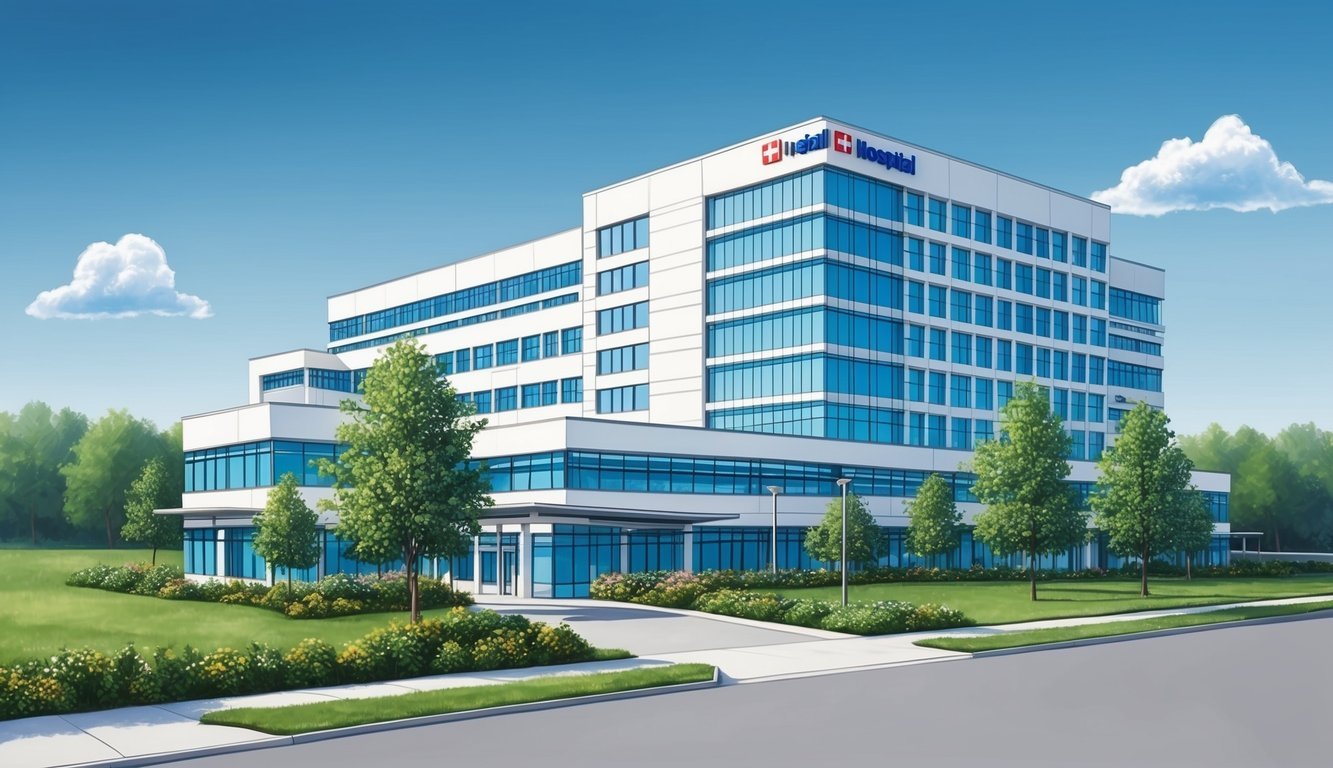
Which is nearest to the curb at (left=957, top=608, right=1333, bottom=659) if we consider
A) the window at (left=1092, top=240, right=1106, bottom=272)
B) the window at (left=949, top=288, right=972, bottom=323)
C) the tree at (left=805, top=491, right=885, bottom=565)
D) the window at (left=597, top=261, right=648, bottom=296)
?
the tree at (left=805, top=491, right=885, bottom=565)

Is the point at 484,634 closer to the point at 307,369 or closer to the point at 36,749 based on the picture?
the point at 36,749

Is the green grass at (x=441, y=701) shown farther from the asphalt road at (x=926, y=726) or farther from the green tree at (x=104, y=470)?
the green tree at (x=104, y=470)

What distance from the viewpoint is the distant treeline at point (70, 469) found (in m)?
118

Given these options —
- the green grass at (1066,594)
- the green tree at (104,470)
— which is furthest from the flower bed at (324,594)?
the green tree at (104,470)

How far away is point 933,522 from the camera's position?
64.9 m

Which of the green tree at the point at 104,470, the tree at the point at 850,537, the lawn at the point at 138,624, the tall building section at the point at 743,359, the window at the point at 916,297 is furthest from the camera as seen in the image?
the green tree at the point at 104,470

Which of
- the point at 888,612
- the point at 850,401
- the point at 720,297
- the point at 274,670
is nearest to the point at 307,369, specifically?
the point at 720,297

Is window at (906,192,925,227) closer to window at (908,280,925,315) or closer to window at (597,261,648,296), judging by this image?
window at (908,280,925,315)

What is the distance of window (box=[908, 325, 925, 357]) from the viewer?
256 feet

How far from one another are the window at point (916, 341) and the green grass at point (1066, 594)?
1712cm

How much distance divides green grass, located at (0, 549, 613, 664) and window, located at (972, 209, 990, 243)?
52.3 meters

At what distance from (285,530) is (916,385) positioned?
43.6 metres

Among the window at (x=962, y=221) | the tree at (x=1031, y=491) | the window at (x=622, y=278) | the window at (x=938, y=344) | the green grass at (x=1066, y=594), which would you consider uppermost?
the window at (x=962, y=221)

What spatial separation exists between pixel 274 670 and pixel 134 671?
2579 mm
